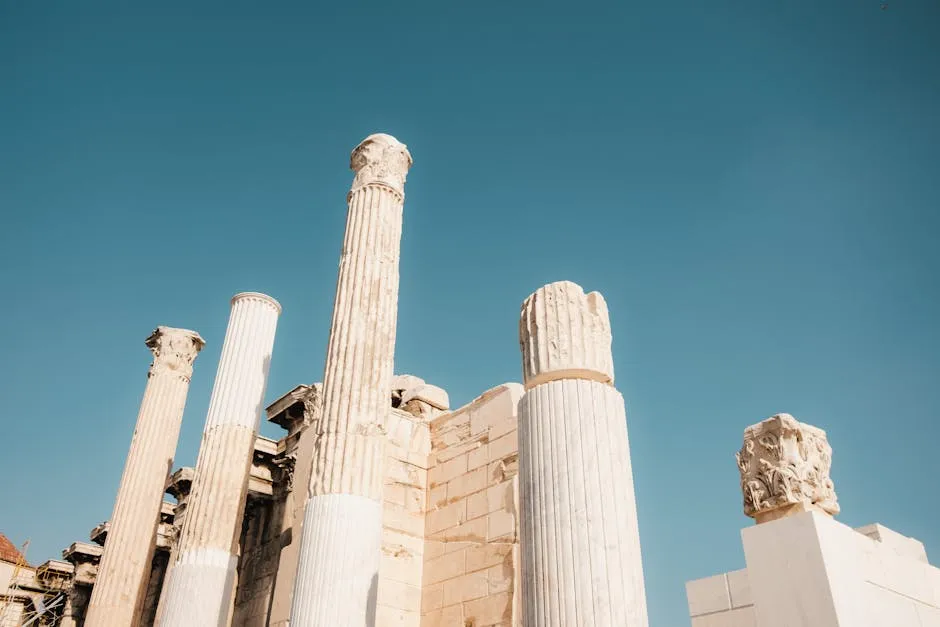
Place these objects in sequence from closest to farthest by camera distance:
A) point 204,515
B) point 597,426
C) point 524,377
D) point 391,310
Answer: point 597,426, point 524,377, point 391,310, point 204,515

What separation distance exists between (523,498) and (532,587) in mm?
630

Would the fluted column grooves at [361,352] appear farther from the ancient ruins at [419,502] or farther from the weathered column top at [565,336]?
the weathered column top at [565,336]

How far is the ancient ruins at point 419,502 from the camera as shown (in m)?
4.96

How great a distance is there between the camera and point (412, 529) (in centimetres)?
1130

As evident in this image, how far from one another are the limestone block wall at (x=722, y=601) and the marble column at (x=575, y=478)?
3.09 m

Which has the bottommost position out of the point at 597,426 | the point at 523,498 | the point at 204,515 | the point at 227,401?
the point at 523,498

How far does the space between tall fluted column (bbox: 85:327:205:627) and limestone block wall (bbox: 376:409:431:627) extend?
593 centimetres

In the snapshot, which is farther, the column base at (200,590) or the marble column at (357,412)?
the column base at (200,590)

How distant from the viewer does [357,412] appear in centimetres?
954

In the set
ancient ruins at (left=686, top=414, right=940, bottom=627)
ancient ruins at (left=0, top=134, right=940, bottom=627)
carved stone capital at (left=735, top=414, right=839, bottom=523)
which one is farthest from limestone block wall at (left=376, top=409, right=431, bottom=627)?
carved stone capital at (left=735, top=414, right=839, bottom=523)

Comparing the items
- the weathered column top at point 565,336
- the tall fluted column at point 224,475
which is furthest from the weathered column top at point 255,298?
the weathered column top at point 565,336

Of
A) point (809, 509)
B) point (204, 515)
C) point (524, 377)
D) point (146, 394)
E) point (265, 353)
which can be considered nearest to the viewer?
point (524, 377)

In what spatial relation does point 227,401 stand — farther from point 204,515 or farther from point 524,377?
point 524,377

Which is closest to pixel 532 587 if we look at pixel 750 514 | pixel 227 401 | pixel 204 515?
pixel 750 514
